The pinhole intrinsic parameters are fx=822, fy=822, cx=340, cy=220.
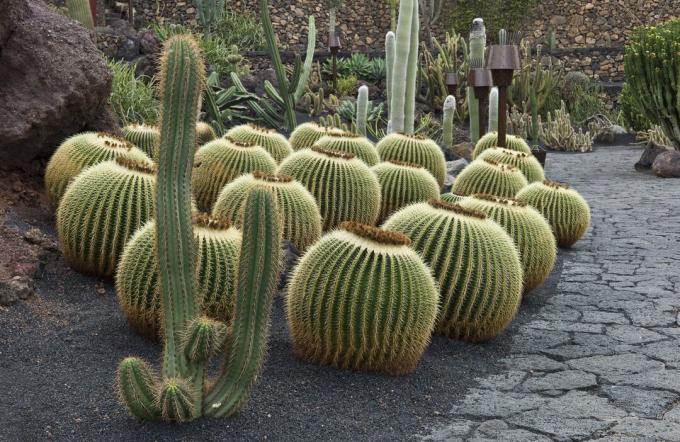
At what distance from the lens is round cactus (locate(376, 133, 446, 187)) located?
21.6ft

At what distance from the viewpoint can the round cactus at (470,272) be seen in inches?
151

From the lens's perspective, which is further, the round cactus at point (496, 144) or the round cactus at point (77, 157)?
the round cactus at point (496, 144)

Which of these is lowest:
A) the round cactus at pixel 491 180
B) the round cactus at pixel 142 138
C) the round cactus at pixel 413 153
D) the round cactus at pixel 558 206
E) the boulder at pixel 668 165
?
the boulder at pixel 668 165

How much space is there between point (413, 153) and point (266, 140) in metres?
1.29

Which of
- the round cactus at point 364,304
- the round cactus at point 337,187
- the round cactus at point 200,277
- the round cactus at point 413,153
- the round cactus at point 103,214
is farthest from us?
the round cactus at point 413,153

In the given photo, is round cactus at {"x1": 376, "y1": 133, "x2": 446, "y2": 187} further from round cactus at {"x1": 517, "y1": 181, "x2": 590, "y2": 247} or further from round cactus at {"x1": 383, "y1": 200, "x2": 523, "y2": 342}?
round cactus at {"x1": 383, "y1": 200, "x2": 523, "y2": 342}

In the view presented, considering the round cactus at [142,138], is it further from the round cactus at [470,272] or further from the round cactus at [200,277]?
the round cactus at [470,272]

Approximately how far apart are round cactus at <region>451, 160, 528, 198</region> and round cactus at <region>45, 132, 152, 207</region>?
253cm

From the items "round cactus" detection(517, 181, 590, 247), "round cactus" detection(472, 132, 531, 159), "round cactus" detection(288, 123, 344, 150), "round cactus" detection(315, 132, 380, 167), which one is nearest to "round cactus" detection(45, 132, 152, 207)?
"round cactus" detection(315, 132, 380, 167)

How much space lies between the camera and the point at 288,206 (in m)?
4.30

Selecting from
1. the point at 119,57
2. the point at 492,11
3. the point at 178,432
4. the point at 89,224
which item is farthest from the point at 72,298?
the point at 492,11

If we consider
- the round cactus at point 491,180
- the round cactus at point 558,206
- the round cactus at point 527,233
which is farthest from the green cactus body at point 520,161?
the round cactus at point 527,233

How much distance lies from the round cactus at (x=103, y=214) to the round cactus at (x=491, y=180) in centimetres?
280

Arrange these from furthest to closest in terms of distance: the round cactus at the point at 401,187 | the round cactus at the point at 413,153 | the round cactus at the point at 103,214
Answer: the round cactus at the point at 413,153, the round cactus at the point at 401,187, the round cactus at the point at 103,214
